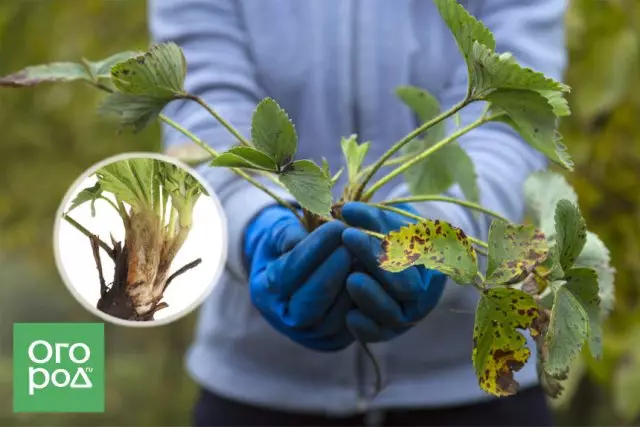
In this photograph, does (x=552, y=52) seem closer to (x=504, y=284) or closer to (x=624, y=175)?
(x=504, y=284)

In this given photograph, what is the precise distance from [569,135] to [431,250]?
→ 4.03 ft

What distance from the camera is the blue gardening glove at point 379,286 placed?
1.96ft

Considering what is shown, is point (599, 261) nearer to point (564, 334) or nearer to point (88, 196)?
point (564, 334)

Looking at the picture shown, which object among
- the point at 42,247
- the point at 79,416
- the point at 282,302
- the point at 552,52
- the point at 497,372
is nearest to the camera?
the point at 497,372

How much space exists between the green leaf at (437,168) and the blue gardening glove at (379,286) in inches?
1.4

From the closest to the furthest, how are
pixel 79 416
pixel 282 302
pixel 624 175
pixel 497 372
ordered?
1. pixel 497 372
2. pixel 282 302
3. pixel 624 175
4. pixel 79 416

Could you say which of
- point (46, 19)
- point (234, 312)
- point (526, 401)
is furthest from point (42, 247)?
point (526, 401)

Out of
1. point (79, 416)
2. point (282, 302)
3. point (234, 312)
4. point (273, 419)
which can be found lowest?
point (79, 416)

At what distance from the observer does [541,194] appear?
0.69m

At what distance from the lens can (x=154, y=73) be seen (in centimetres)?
57

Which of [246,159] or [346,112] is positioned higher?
[246,159]

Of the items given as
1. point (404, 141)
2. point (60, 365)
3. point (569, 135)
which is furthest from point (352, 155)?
point (569, 135)

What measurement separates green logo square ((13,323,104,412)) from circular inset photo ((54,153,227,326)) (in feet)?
0.27

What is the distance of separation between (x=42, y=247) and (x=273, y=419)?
119cm
